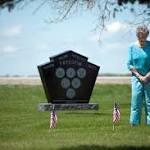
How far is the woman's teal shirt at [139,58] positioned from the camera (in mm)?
13203

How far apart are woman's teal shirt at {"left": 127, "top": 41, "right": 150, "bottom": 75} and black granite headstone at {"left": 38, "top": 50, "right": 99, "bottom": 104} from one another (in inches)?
272

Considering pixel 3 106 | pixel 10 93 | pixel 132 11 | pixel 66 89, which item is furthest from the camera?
pixel 10 93

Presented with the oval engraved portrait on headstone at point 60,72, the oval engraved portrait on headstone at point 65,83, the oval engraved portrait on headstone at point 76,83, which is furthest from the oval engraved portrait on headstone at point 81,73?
the oval engraved portrait on headstone at point 60,72

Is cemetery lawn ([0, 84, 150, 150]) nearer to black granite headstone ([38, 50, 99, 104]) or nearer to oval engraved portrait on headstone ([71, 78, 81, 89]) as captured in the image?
black granite headstone ([38, 50, 99, 104])

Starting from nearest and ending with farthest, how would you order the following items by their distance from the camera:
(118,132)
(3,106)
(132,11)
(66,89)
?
(132,11)
(118,132)
(66,89)
(3,106)

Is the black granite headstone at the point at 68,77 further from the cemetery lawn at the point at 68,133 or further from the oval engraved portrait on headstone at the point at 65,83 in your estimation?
the cemetery lawn at the point at 68,133

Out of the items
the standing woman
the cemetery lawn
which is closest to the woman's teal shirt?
the standing woman

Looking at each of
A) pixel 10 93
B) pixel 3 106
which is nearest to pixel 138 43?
pixel 3 106

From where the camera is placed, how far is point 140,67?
1330 cm

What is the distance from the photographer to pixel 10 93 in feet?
94.3

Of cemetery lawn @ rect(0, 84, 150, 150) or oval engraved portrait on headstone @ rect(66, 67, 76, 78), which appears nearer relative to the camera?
cemetery lawn @ rect(0, 84, 150, 150)

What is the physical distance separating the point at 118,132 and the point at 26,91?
1742 centimetres

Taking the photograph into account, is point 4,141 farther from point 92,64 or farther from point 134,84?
point 92,64

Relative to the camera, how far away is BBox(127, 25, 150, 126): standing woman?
43.0 feet
